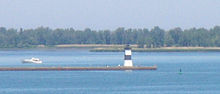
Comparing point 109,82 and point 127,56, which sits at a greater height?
point 127,56

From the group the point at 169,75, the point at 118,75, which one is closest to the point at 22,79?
the point at 118,75

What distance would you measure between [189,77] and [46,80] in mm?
13763

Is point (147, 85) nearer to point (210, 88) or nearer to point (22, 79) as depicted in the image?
point (210, 88)

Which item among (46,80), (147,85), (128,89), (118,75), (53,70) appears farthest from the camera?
(53,70)

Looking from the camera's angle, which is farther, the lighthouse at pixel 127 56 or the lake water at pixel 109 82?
the lighthouse at pixel 127 56

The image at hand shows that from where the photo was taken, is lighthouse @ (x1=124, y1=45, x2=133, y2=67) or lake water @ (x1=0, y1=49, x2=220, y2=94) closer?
lake water @ (x1=0, y1=49, x2=220, y2=94)

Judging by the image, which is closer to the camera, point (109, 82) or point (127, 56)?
point (109, 82)

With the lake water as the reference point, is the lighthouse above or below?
above

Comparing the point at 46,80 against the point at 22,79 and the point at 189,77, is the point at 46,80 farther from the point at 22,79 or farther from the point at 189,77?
the point at 189,77

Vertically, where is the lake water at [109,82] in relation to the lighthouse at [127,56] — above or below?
below

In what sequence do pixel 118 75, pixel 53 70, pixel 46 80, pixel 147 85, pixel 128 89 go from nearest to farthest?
pixel 128 89
pixel 147 85
pixel 46 80
pixel 118 75
pixel 53 70

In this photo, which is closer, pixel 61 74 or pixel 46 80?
pixel 46 80

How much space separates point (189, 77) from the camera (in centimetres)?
7894

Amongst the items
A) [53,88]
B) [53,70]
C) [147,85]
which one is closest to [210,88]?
[147,85]
